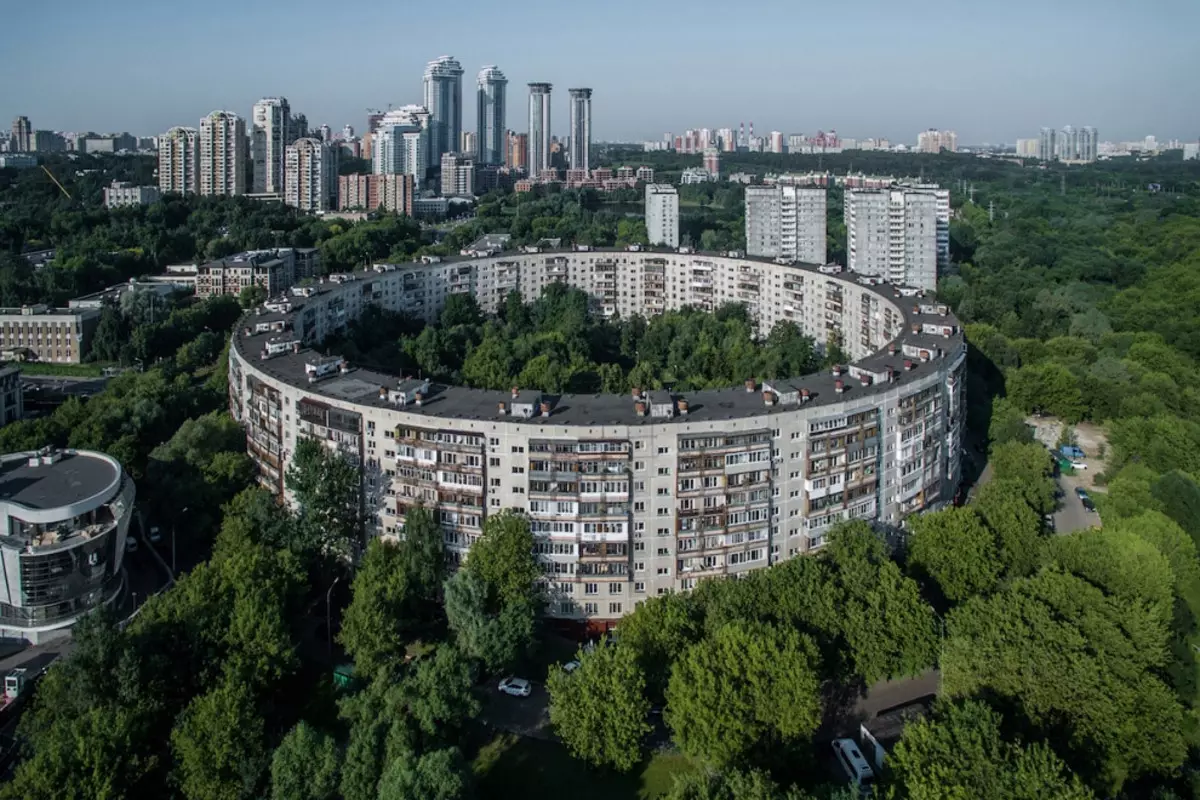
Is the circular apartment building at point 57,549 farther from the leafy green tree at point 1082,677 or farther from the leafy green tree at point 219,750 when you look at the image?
the leafy green tree at point 1082,677

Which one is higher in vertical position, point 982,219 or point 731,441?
point 982,219

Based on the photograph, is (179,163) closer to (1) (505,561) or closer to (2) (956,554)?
(1) (505,561)

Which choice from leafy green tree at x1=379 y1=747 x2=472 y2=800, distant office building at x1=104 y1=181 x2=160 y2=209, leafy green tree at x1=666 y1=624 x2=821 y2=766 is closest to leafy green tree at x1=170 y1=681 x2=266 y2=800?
leafy green tree at x1=379 y1=747 x2=472 y2=800

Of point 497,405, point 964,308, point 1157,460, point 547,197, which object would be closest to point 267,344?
point 497,405

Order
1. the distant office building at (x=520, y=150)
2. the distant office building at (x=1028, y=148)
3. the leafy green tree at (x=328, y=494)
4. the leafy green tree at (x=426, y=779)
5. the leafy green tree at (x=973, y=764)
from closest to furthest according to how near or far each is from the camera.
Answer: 1. the leafy green tree at (x=973, y=764)
2. the leafy green tree at (x=426, y=779)
3. the leafy green tree at (x=328, y=494)
4. the distant office building at (x=520, y=150)
5. the distant office building at (x=1028, y=148)

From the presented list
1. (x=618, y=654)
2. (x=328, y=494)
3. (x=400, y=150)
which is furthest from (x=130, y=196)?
(x=618, y=654)

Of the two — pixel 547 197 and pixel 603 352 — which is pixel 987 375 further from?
pixel 547 197

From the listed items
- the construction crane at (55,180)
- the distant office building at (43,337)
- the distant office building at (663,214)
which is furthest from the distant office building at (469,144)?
the distant office building at (43,337)
